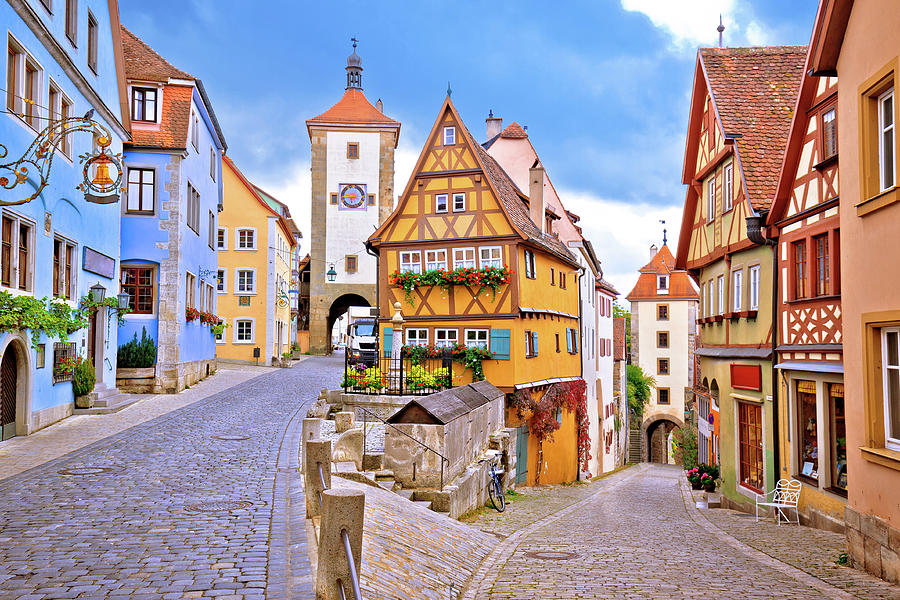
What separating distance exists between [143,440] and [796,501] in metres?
12.2

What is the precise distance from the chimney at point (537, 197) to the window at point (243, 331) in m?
19.0

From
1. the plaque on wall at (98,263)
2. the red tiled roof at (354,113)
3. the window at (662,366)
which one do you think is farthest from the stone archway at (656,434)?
the plaque on wall at (98,263)

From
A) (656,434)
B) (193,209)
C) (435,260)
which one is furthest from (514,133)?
(656,434)

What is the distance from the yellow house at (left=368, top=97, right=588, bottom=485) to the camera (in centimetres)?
2559

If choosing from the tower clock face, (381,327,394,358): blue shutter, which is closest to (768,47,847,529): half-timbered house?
(381,327,394,358): blue shutter

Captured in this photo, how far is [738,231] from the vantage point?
18.7 metres

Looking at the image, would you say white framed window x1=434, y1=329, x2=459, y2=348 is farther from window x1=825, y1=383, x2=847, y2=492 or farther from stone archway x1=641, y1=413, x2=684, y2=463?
stone archway x1=641, y1=413, x2=684, y2=463

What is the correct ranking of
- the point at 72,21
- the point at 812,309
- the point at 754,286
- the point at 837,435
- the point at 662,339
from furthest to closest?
the point at 662,339 → the point at 754,286 → the point at 72,21 → the point at 812,309 → the point at 837,435

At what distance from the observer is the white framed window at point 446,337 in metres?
26.3

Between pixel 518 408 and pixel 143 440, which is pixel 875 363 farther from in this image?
pixel 518 408

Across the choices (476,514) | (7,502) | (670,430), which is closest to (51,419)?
(7,502)

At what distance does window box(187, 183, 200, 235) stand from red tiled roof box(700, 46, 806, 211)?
16.4m

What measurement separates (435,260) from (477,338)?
307 cm

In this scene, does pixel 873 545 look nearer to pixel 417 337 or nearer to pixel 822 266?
pixel 822 266
